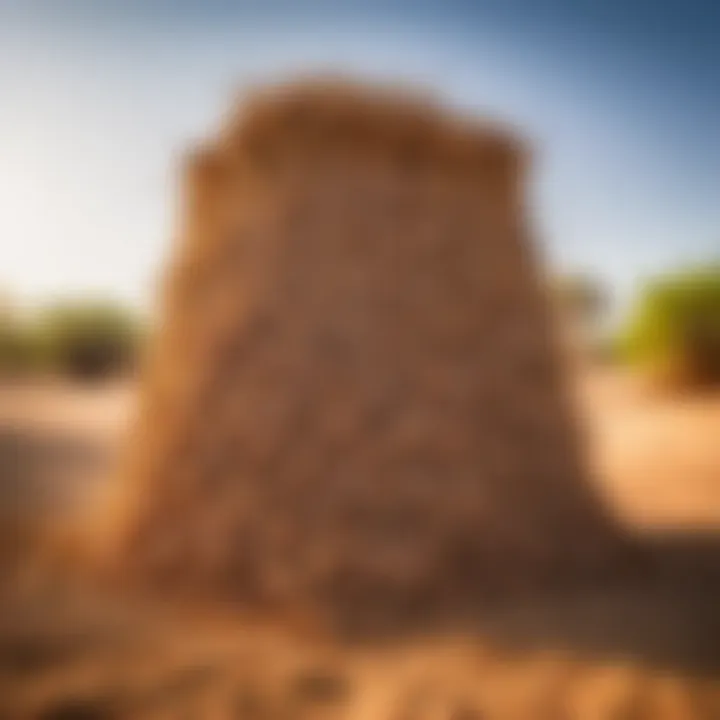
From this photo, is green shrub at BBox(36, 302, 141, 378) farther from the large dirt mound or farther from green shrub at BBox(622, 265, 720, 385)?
the large dirt mound

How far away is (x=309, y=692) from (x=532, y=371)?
6.14 ft

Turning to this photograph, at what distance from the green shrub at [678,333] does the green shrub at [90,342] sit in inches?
264

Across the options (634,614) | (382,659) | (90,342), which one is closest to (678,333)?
(634,614)

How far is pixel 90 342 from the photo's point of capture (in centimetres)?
1294

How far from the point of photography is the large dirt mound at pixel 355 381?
281 cm

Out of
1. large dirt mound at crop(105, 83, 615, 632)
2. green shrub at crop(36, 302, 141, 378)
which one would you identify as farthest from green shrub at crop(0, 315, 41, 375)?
green shrub at crop(36, 302, 141, 378)

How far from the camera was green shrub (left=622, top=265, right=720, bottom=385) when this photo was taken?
18.4 ft

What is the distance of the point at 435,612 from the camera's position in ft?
8.75

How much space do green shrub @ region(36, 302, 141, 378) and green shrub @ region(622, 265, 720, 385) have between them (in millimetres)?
6693

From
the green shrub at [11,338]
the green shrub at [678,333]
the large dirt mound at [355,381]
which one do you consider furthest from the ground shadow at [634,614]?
the green shrub at [11,338]

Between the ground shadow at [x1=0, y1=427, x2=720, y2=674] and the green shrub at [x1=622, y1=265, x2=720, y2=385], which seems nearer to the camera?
the ground shadow at [x1=0, y1=427, x2=720, y2=674]

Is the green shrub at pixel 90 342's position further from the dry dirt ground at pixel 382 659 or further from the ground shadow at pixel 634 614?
the ground shadow at pixel 634 614

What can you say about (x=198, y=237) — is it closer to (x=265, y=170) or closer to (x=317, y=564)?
(x=265, y=170)

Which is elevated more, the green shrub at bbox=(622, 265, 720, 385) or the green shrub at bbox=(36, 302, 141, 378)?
the green shrub at bbox=(622, 265, 720, 385)
